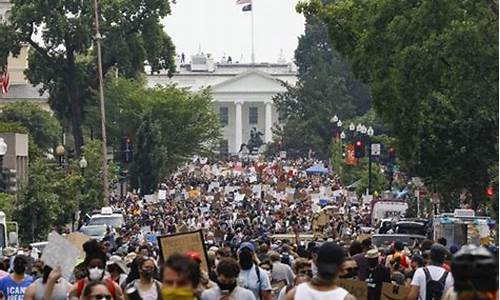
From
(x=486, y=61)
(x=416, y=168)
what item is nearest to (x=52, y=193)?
(x=416, y=168)

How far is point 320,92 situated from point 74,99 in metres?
66.7

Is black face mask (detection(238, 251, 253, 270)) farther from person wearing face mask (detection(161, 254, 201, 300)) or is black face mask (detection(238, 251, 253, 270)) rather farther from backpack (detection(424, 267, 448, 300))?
person wearing face mask (detection(161, 254, 201, 300))

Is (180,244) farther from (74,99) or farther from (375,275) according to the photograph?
(74,99)

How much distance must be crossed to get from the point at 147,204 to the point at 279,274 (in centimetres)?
5386

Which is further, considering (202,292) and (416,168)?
(416,168)

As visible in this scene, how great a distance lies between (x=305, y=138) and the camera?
162 metres

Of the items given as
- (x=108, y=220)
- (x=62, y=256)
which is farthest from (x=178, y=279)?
(x=108, y=220)

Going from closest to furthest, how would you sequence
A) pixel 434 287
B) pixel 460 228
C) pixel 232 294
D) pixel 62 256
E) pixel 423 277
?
pixel 232 294
pixel 62 256
pixel 434 287
pixel 423 277
pixel 460 228

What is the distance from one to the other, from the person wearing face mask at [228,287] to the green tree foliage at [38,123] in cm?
9455

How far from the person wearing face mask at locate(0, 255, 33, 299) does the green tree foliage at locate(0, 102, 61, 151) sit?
299ft

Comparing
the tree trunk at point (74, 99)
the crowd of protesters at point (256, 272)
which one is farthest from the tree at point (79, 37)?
the crowd of protesters at point (256, 272)

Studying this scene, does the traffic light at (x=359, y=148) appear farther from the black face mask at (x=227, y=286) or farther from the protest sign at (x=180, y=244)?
the black face mask at (x=227, y=286)

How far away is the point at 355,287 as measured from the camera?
1686cm

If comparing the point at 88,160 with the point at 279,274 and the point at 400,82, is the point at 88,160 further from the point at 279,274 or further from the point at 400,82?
the point at 279,274
